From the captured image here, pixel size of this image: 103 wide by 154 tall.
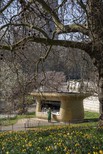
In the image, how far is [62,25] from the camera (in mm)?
11797

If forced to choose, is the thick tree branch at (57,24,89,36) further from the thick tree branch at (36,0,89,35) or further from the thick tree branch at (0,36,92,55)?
the thick tree branch at (0,36,92,55)

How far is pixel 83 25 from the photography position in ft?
40.1

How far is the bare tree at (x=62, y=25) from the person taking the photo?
10695 millimetres

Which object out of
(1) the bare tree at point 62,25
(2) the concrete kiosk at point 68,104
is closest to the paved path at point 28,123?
(2) the concrete kiosk at point 68,104

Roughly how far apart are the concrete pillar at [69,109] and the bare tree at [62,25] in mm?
21420

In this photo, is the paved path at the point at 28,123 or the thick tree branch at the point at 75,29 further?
the paved path at the point at 28,123

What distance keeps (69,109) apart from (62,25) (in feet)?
75.3

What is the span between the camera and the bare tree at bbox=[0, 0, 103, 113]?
10.7 meters

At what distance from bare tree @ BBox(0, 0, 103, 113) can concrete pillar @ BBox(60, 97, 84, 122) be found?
843 inches

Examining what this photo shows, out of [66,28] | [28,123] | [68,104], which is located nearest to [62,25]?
[66,28]

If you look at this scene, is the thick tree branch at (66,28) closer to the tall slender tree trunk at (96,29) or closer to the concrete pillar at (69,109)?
the tall slender tree trunk at (96,29)

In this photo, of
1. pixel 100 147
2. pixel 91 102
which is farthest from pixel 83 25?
pixel 91 102

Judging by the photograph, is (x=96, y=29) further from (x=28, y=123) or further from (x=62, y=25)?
(x=28, y=123)

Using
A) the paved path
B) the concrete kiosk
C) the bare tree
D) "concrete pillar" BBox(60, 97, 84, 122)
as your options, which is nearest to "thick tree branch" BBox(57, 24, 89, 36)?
the bare tree
